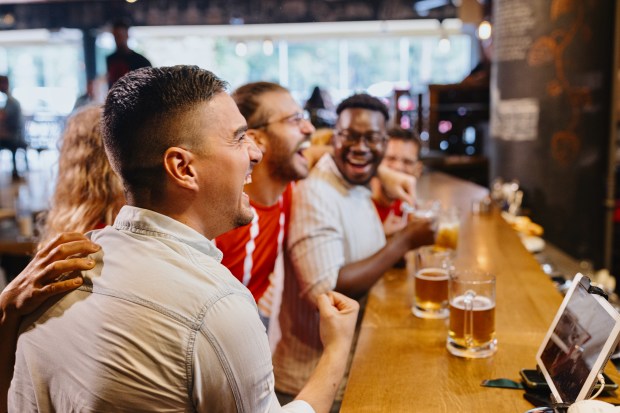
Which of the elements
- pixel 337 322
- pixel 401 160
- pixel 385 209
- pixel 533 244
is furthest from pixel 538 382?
pixel 401 160

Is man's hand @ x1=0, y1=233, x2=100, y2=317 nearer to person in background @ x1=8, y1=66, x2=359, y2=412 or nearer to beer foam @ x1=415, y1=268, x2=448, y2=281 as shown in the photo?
person in background @ x1=8, y1=66, x2=359, y2=412

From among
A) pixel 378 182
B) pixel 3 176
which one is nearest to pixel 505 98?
pixel 378 182

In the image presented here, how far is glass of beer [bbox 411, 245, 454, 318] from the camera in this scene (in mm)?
1669

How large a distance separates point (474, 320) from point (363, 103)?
107cm

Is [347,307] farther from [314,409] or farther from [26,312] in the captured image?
[26,312]

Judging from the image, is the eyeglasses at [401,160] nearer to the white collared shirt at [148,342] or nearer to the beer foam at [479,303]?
the beer foam at [479,303]

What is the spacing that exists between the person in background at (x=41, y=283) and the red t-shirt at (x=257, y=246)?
29.6 inches

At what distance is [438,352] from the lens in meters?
1.43

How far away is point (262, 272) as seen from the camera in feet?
6.42

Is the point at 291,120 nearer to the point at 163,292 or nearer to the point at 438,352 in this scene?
the point at 438,352

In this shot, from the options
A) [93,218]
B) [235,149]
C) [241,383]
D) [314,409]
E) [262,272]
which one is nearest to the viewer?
[241,383]

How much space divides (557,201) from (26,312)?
452cm

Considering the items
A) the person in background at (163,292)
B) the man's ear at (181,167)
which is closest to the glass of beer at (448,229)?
the person in background at (163,292)

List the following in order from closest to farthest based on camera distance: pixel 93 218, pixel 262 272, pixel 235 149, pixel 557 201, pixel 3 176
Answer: pixel 235 149 < pixel 93 218 < pixel 262 272 < pixel 557 201 < pixel 3 176
